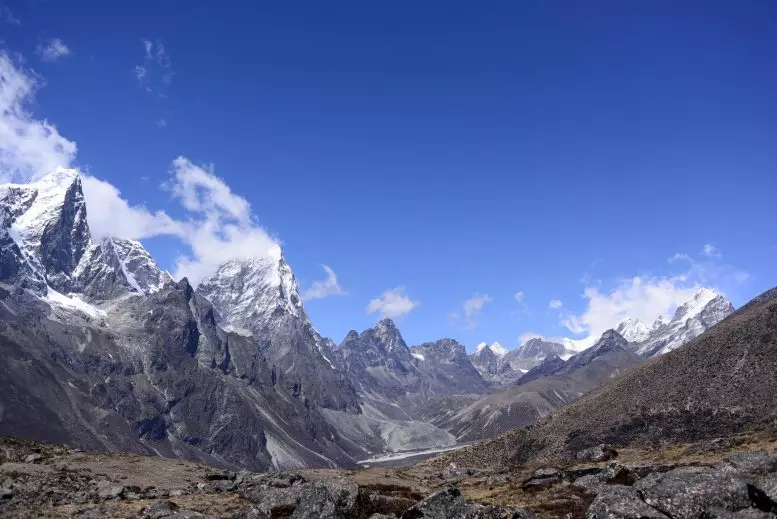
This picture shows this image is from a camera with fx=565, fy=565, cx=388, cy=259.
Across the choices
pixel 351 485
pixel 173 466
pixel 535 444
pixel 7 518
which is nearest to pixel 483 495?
pixel 351 485

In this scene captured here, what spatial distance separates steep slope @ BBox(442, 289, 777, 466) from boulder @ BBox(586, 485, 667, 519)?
391ft

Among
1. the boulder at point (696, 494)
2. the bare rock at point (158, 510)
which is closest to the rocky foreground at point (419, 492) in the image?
the boulder at point (696, 494)

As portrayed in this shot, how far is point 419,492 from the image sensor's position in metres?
51.4

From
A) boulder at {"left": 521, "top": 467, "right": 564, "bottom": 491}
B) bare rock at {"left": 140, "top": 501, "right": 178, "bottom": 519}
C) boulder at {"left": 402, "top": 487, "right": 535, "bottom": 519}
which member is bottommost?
boulder at {"left": 521, "top": 467, "right": 564, "bottom": 491}

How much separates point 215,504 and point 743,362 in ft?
512

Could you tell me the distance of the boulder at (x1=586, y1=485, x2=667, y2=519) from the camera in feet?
83.1

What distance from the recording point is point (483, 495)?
51500 mm

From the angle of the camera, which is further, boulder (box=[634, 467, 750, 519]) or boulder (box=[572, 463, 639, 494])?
boulder (box=[572, 463, 639, 494])

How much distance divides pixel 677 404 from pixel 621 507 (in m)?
145

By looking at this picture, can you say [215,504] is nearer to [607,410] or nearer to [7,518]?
[7,518]

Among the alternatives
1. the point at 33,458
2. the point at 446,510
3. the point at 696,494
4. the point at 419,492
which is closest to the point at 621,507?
the point at 696,494

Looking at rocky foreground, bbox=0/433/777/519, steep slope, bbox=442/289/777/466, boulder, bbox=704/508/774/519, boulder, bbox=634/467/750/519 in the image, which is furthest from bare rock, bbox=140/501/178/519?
steep slope, bbox=442/289/777/466

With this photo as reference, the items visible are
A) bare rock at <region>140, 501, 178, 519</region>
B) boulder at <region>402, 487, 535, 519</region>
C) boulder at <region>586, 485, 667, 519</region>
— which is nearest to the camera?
boulder at <region>586, 485, 667, 519</region>

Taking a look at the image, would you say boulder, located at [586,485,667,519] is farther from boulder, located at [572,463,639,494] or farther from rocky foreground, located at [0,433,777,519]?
boulder, located at [572,463,639,494]
